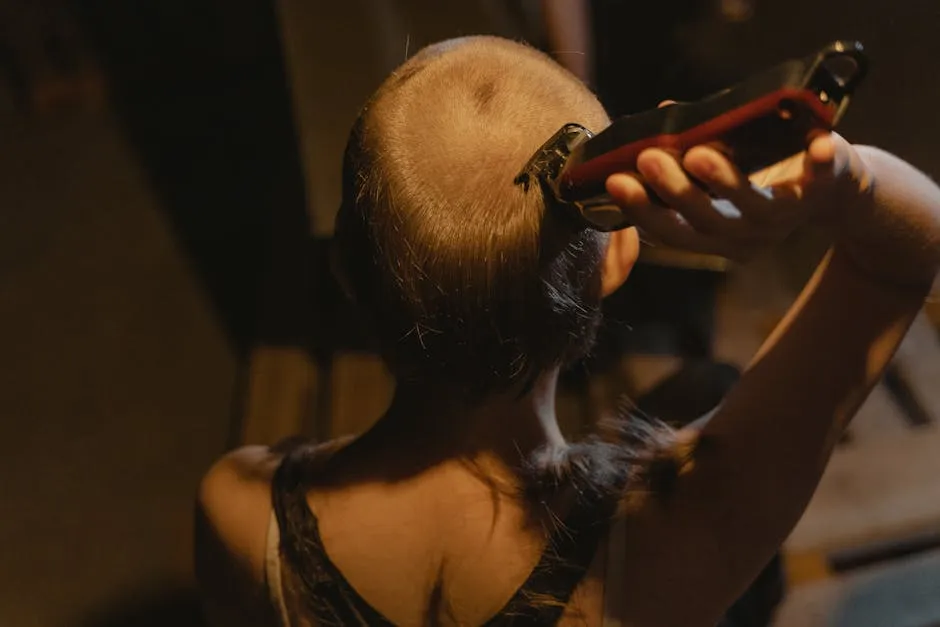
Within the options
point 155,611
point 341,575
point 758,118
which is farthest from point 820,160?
point 155,611

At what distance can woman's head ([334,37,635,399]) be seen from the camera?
0.43 metres

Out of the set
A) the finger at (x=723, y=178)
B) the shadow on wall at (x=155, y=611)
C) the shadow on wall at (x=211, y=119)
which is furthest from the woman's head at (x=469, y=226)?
the shadow on wall at (x=211, y=119)

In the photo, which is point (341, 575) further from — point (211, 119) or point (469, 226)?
point (211, 119)

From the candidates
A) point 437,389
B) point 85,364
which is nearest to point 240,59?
point 85,364

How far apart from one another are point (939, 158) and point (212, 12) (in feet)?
3.85

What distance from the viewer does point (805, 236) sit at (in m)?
0.86

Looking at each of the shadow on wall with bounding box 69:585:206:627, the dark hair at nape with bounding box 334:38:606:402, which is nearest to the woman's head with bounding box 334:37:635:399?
the dark hair at nape with bounding box 334:38:606:402

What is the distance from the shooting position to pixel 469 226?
43cm

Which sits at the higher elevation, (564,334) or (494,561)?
(564,334)

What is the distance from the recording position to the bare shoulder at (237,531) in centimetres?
60

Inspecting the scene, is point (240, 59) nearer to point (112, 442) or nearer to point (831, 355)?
point (112, 442)

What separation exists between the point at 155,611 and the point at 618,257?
76 centimetres

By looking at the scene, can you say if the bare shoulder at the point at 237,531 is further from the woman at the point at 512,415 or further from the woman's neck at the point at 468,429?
the woman's neck at the point at 468,429

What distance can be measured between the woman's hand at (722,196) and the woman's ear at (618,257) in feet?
0.53
